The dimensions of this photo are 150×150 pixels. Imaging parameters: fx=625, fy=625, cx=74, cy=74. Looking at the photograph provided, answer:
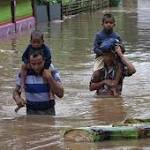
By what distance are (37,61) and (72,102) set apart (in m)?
2.30

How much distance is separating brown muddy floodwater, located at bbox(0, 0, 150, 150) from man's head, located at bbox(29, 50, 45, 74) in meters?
0.62

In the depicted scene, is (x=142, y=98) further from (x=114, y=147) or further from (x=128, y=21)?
(x=128, y=21)

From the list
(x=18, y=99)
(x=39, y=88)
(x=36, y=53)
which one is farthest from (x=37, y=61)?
(x=18, y=99)

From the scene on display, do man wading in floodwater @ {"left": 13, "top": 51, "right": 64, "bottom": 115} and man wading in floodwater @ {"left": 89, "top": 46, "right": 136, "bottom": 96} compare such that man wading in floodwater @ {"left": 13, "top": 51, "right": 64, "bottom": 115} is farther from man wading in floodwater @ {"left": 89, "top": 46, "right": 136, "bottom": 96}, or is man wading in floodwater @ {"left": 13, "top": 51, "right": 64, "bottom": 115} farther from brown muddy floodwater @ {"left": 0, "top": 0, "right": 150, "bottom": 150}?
man wading in floodwater @ {"left": 89, "top": 46, "right": 136, "bottom": 96}

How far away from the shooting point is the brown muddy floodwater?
21.1ft

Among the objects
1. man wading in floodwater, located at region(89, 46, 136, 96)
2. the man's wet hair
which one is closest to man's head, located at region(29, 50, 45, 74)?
the man's wet hair

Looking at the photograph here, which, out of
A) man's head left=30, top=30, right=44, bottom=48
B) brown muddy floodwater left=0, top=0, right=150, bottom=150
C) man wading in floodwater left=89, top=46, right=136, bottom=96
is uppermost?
man's head left=30, top=30, right=44, bottom=48

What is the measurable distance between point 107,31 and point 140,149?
379cm

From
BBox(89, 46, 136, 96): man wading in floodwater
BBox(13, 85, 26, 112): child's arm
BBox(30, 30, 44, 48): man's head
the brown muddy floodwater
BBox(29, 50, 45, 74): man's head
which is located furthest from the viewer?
BBox(89, 46, 136, 96): man wading in floodwater

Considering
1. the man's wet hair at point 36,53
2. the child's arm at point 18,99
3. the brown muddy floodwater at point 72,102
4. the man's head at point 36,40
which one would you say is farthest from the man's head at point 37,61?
the brown muddy floodwater at point 72,102

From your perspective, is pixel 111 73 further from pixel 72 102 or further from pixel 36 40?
pixel 36 40

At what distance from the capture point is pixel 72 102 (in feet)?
Result: 30.8

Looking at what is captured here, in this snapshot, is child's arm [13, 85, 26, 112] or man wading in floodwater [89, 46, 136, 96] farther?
man wading in floodwater [89, 46, 136, 96]

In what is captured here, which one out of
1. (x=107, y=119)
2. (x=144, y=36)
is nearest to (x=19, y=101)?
(x=107, y=119)
